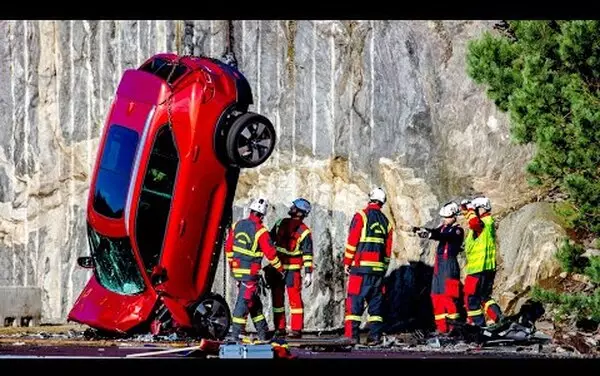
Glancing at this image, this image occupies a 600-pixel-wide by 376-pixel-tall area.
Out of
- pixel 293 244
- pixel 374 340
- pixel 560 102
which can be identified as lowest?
pixel 374 340

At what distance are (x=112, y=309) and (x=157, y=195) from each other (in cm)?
141

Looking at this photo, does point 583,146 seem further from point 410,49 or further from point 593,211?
point 410,49

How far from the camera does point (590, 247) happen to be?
20.9m

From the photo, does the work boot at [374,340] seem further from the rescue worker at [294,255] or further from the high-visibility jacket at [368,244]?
the rescue worker at [294,255]

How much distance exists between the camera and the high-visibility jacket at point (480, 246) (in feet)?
67.7

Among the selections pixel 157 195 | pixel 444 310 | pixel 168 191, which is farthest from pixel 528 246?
pixel 157 195

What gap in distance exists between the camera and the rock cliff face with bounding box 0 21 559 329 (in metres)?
22.4

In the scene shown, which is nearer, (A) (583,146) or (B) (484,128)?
(A) (583,146)

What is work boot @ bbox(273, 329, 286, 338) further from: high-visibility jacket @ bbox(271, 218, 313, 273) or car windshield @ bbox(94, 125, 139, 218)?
car windshield @ bbox(94, 125, 139, 218)

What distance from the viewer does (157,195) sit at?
65.9 feet

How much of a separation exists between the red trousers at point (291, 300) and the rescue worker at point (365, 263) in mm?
752

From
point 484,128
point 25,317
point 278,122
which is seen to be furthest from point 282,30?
point 25,317

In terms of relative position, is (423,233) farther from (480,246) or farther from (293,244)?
(293,244)

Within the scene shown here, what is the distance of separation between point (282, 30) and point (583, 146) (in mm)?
5156
